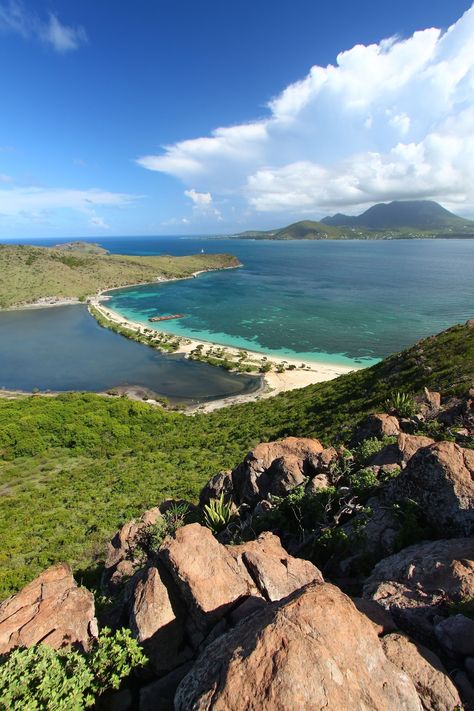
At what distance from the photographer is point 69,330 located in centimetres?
10400

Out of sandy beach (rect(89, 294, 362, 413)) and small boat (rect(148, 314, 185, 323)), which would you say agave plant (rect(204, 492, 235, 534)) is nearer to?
sandy beach (rect(89, 294, 362, 413))

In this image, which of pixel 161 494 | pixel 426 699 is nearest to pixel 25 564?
pixel 161 494

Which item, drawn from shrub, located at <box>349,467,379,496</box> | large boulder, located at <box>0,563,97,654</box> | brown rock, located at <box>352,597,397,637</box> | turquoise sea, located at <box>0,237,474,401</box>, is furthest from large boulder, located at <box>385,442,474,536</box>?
turquoise sea, located at <box>0,237,474,401</box>

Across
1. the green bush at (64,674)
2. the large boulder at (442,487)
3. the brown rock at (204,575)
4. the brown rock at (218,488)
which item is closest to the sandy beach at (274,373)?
the brown rock at (218,488)

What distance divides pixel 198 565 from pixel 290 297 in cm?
13704

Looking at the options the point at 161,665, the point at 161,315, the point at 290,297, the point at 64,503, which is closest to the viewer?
the point at 161,665

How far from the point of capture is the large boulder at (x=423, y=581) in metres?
6.98

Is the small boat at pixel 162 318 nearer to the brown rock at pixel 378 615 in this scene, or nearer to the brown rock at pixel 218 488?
the brown rock at pixel 218 488

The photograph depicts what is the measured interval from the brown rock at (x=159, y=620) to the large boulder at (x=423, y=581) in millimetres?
4361

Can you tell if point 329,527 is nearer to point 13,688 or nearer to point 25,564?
point 13,688

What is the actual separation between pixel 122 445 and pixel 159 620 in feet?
102

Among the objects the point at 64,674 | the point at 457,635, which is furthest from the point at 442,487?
the point at 64,674

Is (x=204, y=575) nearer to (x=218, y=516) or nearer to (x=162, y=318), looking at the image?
(x=218, y=516)

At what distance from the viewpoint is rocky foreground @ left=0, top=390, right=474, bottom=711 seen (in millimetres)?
5262
